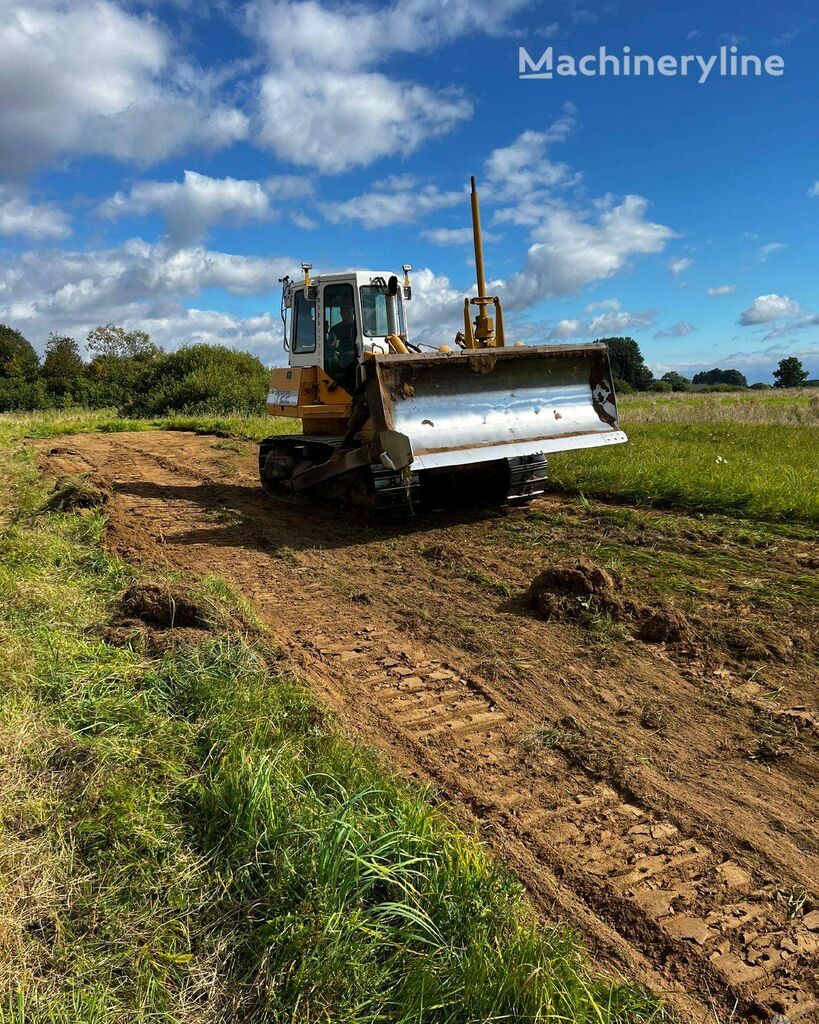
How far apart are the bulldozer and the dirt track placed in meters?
0.76

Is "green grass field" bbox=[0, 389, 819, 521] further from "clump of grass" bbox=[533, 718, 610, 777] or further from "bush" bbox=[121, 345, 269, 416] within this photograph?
"bush" bbox=[121, 345, 269, 416]

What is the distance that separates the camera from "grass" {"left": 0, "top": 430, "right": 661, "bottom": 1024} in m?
1.98

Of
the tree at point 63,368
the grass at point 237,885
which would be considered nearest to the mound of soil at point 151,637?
the grass at point 237,885

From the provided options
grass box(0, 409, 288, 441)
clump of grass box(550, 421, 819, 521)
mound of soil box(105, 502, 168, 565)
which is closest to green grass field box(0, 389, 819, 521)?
clump of grass box(550, 421, 819, 521)

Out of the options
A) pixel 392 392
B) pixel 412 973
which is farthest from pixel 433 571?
pixel 412 973

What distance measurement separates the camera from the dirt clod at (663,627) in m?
4.46

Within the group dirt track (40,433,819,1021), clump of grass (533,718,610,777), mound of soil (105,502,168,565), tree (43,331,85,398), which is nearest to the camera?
dirt track (40,433,819,1021)

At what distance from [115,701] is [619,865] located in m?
2.23

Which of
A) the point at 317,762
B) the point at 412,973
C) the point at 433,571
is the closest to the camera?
the point at 412,973

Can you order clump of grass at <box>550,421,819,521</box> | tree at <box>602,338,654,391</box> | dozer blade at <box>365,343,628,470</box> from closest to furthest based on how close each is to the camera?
1. dozer blade at <box>365,343,628,470</box>
2. clump of grass at <box>550,421,819,521</box>
3. tree at <box>602,338,654,391</box>

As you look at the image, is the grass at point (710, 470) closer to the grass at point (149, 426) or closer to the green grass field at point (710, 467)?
the green grass field at point (710, 467)

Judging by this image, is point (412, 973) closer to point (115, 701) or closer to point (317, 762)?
point (317, 762)

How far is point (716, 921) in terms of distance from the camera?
2412 millimetres

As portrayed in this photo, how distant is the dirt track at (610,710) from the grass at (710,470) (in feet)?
2.35
